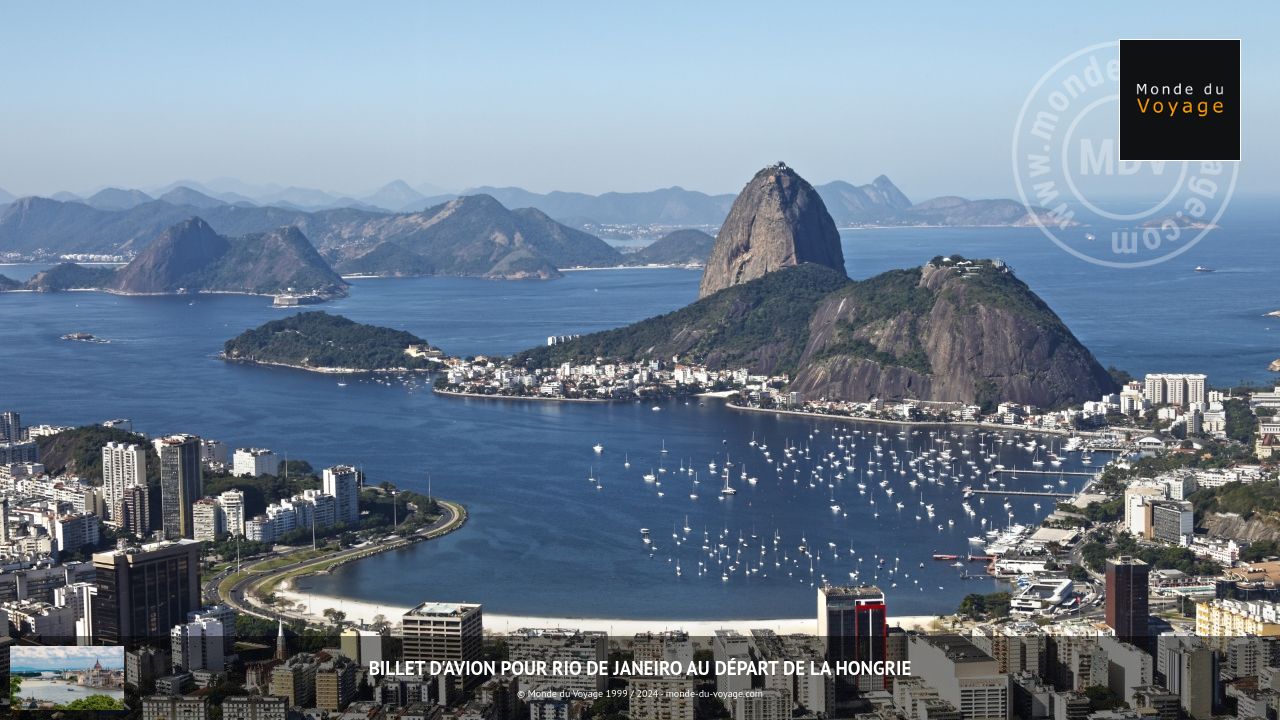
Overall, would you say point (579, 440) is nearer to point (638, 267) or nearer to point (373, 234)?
point (638, 267)

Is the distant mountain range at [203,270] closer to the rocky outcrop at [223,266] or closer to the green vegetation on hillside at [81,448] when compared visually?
the rocky outcrop at [223,266]

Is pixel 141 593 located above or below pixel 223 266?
below

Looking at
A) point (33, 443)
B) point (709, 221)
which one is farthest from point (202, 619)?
point (709, 221)

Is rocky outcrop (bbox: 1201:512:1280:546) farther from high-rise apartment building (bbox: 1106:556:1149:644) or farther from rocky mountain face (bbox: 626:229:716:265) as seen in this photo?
rocky mountain face (bbox: 626:229:716:265)

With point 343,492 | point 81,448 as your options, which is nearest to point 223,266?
point 81,448

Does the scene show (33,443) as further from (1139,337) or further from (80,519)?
(1139,337)

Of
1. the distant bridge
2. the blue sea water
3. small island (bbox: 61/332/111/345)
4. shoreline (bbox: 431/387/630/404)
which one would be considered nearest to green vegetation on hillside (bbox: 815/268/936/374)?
the blue sea water

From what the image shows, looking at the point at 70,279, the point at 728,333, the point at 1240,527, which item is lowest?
the point at 1240,527
